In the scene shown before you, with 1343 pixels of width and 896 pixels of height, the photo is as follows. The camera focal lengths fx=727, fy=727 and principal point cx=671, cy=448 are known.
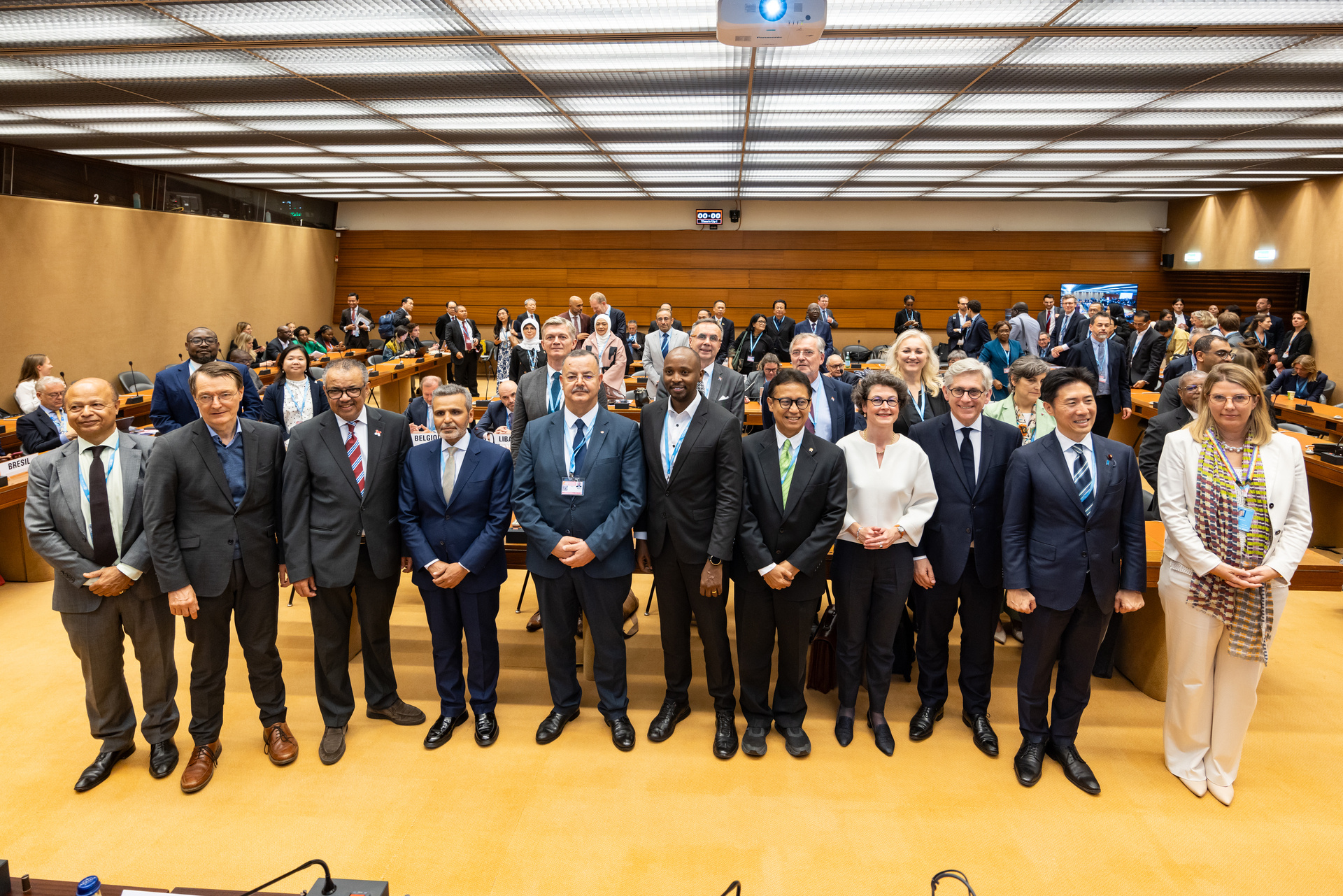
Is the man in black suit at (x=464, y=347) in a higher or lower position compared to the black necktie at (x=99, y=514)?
higher

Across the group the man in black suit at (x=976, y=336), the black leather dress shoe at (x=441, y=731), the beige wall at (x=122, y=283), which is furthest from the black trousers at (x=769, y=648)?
the beige wall at (x=122, y=283)

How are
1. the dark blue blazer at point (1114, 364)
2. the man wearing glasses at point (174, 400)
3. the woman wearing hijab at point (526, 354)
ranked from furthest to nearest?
1. the woman wearing hijab at point (526, 354)
2. the dark blue blazer at point (1114, 364)
3. the man wearing glasses at point (174, 400)

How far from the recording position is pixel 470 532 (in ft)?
10.4

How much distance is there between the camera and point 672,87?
19.2ft

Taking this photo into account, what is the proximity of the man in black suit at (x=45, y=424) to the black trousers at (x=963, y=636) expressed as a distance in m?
5.81

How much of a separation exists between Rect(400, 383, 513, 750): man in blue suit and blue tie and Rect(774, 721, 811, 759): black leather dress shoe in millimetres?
1302

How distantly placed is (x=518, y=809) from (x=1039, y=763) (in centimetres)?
214

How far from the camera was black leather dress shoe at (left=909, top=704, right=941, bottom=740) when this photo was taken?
3.29 meters

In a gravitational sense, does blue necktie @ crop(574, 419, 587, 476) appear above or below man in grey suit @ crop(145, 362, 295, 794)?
above

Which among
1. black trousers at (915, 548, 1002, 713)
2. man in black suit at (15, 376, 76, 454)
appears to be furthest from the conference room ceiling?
black trousers at (915, 548, 1002, 713)

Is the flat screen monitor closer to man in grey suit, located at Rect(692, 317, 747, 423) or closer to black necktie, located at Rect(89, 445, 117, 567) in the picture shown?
man in grey suit, located at Rect(692, 317, 747, 423)

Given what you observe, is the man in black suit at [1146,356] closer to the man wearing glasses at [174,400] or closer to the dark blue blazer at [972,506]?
the dark blue blazer at [972,506]

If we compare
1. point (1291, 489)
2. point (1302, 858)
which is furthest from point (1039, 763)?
point (1291, 489)

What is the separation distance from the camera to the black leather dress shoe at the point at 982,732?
10.5ft
